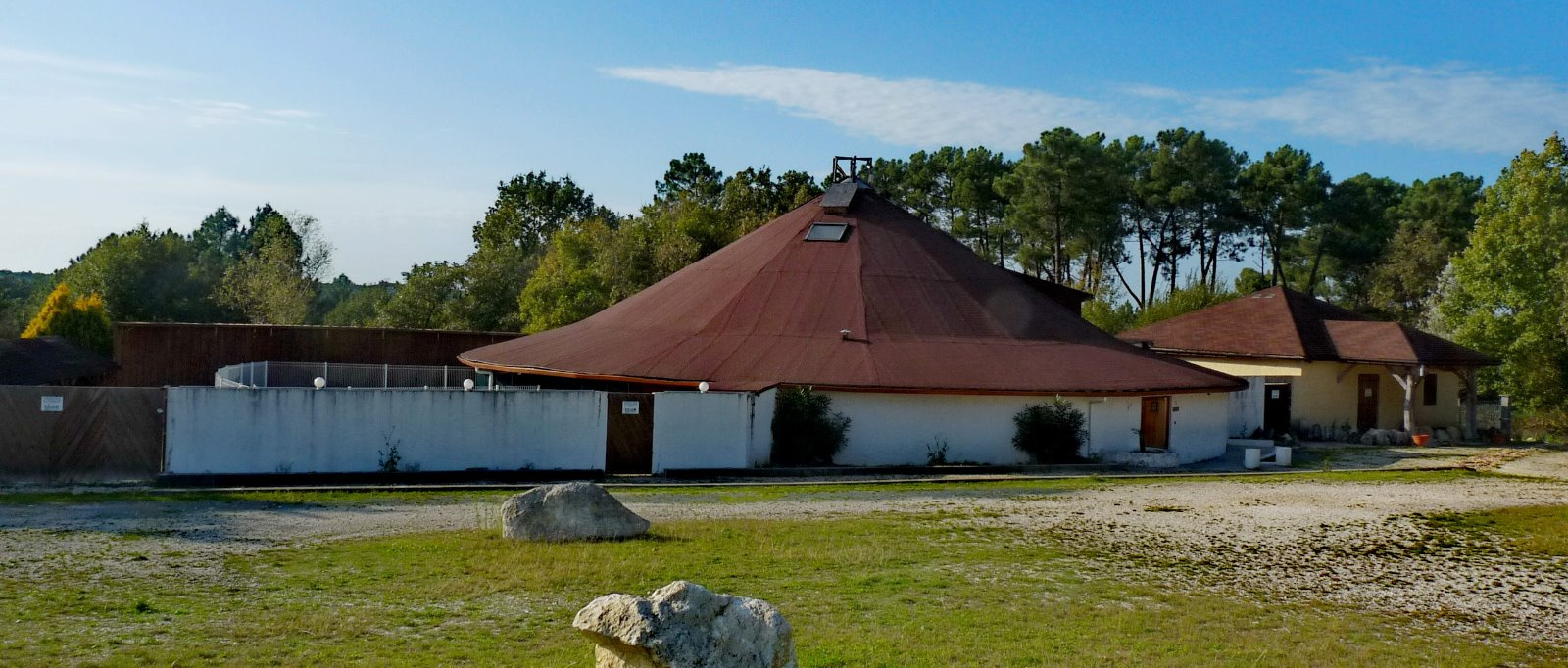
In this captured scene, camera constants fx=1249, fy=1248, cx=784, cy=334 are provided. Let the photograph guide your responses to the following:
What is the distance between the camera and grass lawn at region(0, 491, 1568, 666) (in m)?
10.1

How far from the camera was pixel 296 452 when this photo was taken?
23281 mm

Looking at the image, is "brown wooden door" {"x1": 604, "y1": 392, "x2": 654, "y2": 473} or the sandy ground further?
"brown wooden door" {"x1": 604, "y1": 392, "x2": 654, "y2": 473}

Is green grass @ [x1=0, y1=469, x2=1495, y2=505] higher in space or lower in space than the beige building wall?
lower

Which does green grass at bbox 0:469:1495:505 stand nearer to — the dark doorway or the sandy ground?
the sandy ground

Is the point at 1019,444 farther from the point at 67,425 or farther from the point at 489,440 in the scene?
the point at 67,425

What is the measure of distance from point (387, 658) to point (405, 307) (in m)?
59.8

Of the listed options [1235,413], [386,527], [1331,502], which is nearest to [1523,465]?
[1235,413]

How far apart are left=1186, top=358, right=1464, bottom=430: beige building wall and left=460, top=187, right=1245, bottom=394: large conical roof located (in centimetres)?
631

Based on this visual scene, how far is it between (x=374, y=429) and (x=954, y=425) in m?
13.0

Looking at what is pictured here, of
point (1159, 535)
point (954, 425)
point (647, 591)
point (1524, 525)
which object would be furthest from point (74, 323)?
point (1524, 525)

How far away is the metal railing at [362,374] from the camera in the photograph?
4297 centimetres

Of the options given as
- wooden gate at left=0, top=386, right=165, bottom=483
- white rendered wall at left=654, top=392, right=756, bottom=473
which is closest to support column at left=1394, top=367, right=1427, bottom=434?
white rendered wall at left=654, top=392, right=756, bottom=473

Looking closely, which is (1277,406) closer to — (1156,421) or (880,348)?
(1156,421)

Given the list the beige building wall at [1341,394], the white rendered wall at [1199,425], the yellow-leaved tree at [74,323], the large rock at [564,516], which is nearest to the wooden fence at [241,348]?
the yellow-leaved tree at [74,323]
